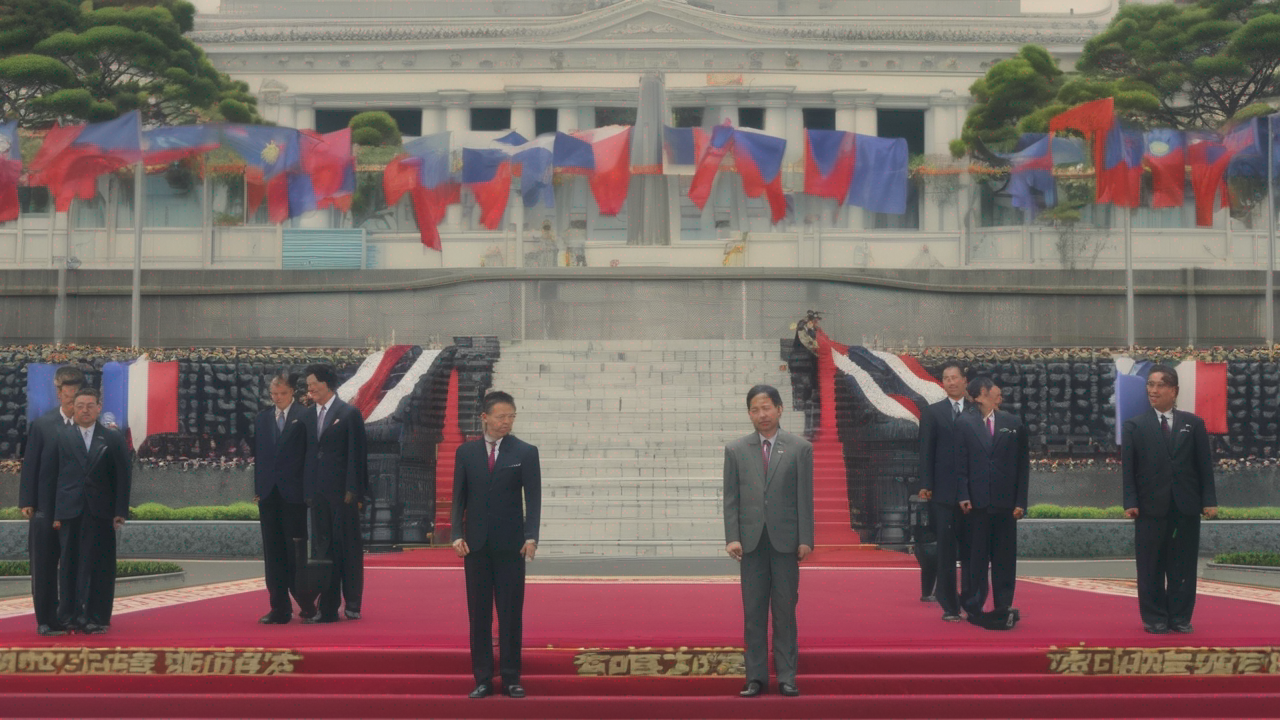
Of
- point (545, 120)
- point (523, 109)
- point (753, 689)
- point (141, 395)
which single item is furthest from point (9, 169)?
point (545, 120)

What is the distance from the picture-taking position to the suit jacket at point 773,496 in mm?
8234

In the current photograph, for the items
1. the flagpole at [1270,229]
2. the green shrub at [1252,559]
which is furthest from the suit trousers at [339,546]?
the flagpole at [1270,229]

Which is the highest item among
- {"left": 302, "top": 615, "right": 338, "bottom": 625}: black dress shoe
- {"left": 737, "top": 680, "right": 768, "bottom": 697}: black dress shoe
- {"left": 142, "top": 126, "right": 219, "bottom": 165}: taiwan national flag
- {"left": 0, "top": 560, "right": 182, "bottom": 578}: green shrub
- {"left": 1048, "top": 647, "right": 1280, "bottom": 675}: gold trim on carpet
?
{"left": 142, "top": 126, "right": 219, "bottom": 165}: taiwan national flag

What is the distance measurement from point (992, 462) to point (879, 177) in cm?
1693

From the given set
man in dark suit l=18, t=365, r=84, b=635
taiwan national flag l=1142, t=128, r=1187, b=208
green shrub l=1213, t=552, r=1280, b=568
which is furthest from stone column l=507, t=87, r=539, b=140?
man in dark suit l=18, t=365, r=84, b=635

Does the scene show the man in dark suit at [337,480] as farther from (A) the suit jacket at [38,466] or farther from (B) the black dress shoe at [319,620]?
(A) the suit jacket at [38,466]

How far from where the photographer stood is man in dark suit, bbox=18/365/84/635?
30.9ft

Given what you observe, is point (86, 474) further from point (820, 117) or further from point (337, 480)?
point (820, 117)

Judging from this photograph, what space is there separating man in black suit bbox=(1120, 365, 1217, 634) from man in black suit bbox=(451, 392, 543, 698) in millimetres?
3593

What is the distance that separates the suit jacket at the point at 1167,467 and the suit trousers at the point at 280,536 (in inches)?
199

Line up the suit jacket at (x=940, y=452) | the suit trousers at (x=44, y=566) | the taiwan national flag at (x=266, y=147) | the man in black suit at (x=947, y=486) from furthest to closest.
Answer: the taiwan national flag at (x=266, y=147) < the suit jacket at (x=940, y=452) < the man in black suit at (x=947, y=486) < the suit trousers at (x=44, y=566)

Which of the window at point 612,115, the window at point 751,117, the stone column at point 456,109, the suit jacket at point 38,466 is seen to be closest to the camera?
the suit jacket at point 38,466

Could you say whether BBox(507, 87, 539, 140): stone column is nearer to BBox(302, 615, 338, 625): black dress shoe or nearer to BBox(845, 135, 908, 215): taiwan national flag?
BBox(845, 135, 908, 215): taiwan national flag

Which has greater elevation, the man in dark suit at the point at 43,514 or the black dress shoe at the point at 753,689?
the man in dark suit at the point at 43,514
